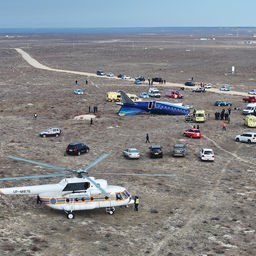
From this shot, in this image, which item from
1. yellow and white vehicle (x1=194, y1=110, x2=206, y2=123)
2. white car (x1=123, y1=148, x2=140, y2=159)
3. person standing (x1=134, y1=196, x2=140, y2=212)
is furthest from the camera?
yellow and white vehicle (x1=194, y1=110, x2=206, y2=123)

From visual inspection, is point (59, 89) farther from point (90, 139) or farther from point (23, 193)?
point (23, 193)

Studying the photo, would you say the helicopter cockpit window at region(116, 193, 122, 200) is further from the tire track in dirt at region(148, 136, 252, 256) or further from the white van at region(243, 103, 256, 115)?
the white van at region(243, 103, 256, 115)

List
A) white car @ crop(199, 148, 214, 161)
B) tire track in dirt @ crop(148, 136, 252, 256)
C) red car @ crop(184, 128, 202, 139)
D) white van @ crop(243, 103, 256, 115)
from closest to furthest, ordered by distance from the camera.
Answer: tire track in dirt @ crop(148, 136, 252, 256) → white car @ crop(199, 148, 214, 161) → red car @ crop(184, 128, 202, 139) → white van @ crop(243, 103, 256, 115)

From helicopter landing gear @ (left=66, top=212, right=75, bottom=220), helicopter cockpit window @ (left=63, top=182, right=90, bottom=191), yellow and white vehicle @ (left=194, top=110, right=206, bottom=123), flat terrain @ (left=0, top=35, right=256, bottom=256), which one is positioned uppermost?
helicopter cockpit window @ (left=63, top=182, right=90, bottom=191)

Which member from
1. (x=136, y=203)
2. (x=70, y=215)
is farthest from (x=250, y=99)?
(x=70, y=215)

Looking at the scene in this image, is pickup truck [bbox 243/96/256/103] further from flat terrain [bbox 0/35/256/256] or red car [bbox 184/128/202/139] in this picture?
red car [bbox 184/128/202/139]

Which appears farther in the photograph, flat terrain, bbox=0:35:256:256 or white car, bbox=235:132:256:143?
white car, bbox=235:132:256:143

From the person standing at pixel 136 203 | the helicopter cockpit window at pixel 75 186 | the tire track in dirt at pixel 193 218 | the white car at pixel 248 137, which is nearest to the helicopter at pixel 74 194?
the helicopter cockpit window at pixel 75 186

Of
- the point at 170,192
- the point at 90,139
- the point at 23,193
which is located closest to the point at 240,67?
the point at 90,139

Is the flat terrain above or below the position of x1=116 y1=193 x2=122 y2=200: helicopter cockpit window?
below

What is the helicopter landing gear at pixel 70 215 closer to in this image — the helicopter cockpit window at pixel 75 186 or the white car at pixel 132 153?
the helicopter cockpit window at pixel 75 186

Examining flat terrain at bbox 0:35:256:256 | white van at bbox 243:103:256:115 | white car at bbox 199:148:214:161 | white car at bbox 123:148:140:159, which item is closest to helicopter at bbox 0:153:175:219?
flat terrain at bbox 0:35:256:256
